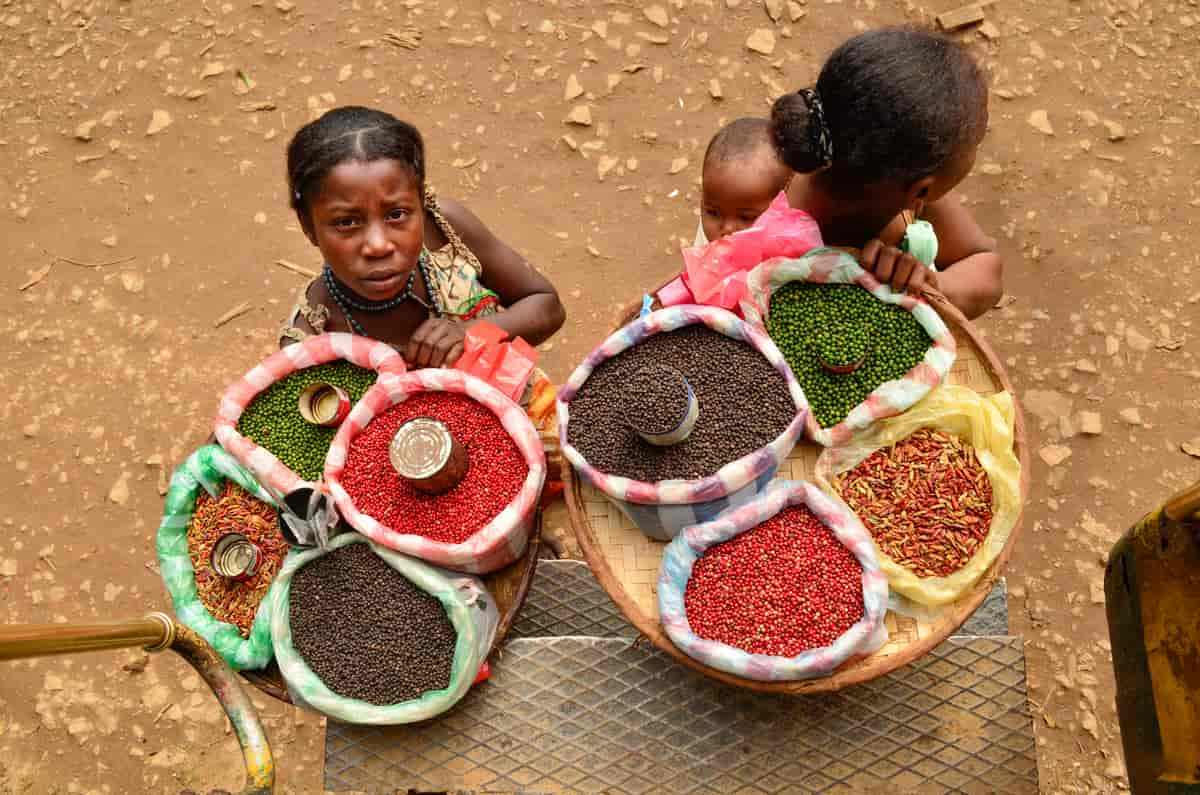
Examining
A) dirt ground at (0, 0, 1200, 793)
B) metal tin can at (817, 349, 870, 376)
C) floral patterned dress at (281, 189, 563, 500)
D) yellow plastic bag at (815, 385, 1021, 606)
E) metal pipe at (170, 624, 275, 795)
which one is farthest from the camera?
dirt ground at (0, 0, 1200, 793)

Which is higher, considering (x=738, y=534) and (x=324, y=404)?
(x=324, y=404)

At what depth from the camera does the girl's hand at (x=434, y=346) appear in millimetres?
2393

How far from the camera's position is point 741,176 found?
2.66 m

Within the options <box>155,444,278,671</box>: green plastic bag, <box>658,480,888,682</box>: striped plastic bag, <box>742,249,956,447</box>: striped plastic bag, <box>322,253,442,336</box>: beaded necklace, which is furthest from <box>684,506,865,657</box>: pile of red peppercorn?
<box>322,253,442,336</box>: beaded necklace

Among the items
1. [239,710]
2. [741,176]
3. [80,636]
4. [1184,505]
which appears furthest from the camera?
[741,176]

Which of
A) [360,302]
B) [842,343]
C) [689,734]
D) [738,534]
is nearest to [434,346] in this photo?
[360,302]

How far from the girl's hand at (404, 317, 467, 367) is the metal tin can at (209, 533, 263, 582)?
60 cm

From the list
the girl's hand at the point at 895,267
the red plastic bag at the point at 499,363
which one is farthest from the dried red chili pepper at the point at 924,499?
the red plastic bag at the point at 499,363

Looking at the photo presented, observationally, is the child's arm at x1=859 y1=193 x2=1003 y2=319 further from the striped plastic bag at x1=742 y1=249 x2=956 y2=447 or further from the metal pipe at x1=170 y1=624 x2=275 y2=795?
the metal pipe at x1=170 y1=624 x2=275 y2=795

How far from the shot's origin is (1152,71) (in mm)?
3611

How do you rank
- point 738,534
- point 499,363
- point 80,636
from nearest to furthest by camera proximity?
point 80,636 → point 738,534 → point 499,363

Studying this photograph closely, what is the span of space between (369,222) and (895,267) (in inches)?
49.9

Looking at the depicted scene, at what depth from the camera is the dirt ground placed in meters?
3.23

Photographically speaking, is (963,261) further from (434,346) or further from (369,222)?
(369,222)
